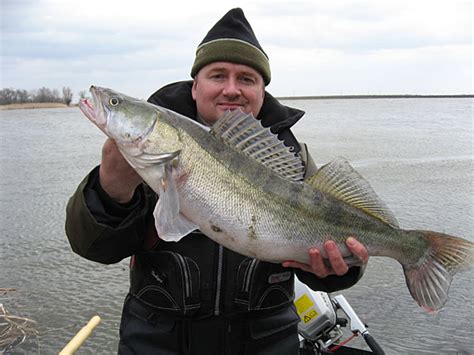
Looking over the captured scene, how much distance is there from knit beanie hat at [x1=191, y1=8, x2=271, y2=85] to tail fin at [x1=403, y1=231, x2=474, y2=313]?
1.70 metres

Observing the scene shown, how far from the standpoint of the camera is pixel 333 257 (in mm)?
2984

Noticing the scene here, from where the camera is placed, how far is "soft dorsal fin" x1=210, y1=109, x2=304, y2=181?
297 centimetres

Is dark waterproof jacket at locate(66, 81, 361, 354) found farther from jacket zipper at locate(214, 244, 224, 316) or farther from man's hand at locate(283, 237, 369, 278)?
man's hand at locate(283, 237, 369, 278)

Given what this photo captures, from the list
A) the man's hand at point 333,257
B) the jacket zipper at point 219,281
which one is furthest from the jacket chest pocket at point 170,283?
the man's hand at point 333,257

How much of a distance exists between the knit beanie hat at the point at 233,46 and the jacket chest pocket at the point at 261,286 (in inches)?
57.9

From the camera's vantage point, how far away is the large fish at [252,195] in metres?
2.78

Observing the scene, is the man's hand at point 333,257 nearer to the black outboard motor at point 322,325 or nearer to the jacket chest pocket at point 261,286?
the jacket chest pocket at point 261,286

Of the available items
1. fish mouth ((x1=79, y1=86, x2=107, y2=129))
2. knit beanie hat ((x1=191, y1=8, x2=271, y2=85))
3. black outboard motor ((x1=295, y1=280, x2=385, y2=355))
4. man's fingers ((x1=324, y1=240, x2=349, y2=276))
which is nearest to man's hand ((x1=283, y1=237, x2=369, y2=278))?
man's fingers ((x1=324, y1=240, x2=349, y2=276))

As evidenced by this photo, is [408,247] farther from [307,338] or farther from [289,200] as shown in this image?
[307,338]

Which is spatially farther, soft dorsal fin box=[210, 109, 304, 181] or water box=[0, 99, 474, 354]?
water box=[0, 99, 474, 354]

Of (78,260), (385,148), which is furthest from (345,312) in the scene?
(385,148)

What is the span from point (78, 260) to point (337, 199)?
20.5 ft

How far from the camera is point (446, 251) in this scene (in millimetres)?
3178

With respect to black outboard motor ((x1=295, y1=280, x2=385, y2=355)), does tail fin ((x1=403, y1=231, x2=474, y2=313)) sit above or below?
above
